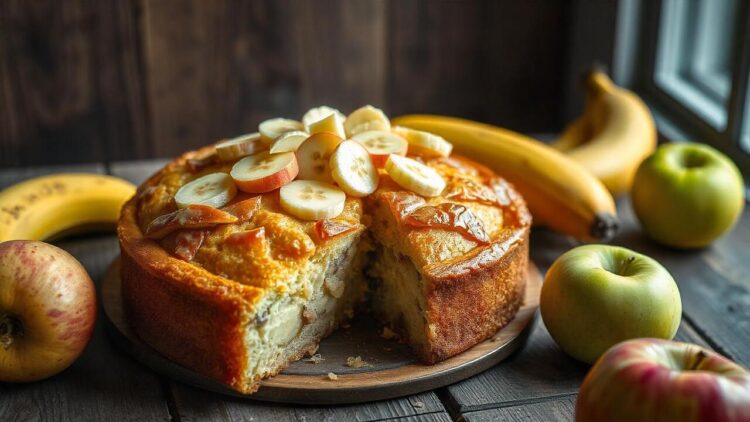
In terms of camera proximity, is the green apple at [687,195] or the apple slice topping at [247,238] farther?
the green apple at [687,195]

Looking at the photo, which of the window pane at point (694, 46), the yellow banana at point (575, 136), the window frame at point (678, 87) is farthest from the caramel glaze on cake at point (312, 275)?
the window pane at point (694, 46)

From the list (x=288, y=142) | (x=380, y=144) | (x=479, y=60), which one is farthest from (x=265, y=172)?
(x=479, y=60)

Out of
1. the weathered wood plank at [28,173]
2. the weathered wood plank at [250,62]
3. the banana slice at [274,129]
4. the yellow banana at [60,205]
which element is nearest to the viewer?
the banana slice at [274,129]

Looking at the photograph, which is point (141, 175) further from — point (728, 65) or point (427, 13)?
point (728, 65)

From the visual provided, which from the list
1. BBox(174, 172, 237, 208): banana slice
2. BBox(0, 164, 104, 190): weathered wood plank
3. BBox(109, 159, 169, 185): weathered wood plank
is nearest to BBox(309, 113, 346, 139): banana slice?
BBox(174, 172, 237, 208): banana slice

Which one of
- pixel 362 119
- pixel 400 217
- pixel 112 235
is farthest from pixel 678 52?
pixel 112 235

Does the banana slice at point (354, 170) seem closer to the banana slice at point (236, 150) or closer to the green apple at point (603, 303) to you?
the banana slice at point (236, 150)

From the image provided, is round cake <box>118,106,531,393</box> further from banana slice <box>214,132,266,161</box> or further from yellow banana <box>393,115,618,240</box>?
yellow banana <box>393,115,618,240</box>
